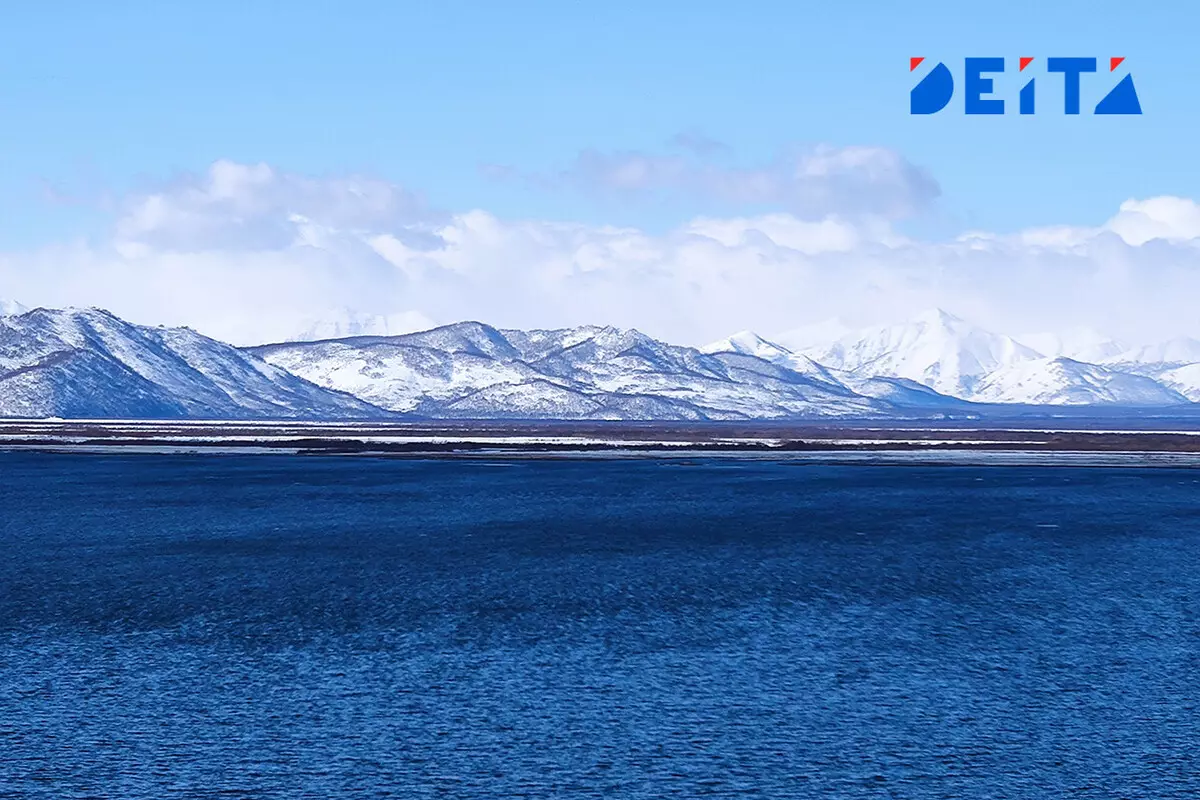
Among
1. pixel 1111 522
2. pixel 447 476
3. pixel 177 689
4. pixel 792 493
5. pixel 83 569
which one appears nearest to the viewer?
pixel 177 689

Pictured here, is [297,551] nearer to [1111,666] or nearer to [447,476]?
[1111,666]

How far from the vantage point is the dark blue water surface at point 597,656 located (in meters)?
29.2

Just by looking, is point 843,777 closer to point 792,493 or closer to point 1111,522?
point 1111,522

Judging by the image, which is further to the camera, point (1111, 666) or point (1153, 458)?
point (1153, 458)

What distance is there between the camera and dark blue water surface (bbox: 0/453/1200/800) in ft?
96.0

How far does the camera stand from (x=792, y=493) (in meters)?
106

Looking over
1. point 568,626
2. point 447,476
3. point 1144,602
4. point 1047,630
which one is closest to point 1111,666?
point 1047,630

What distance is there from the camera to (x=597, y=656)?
40.7m

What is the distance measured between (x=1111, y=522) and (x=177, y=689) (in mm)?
61934

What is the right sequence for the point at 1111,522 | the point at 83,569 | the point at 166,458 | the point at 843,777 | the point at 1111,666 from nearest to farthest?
the point at 843,777, the point at 1111,666, the point at 83,569, the point at 1111,522, the point at 166,458

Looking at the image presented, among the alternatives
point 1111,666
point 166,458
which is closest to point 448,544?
point 1111,666

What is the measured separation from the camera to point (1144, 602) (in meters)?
51.3

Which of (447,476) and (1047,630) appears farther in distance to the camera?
(447,476)

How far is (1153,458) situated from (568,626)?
136m
